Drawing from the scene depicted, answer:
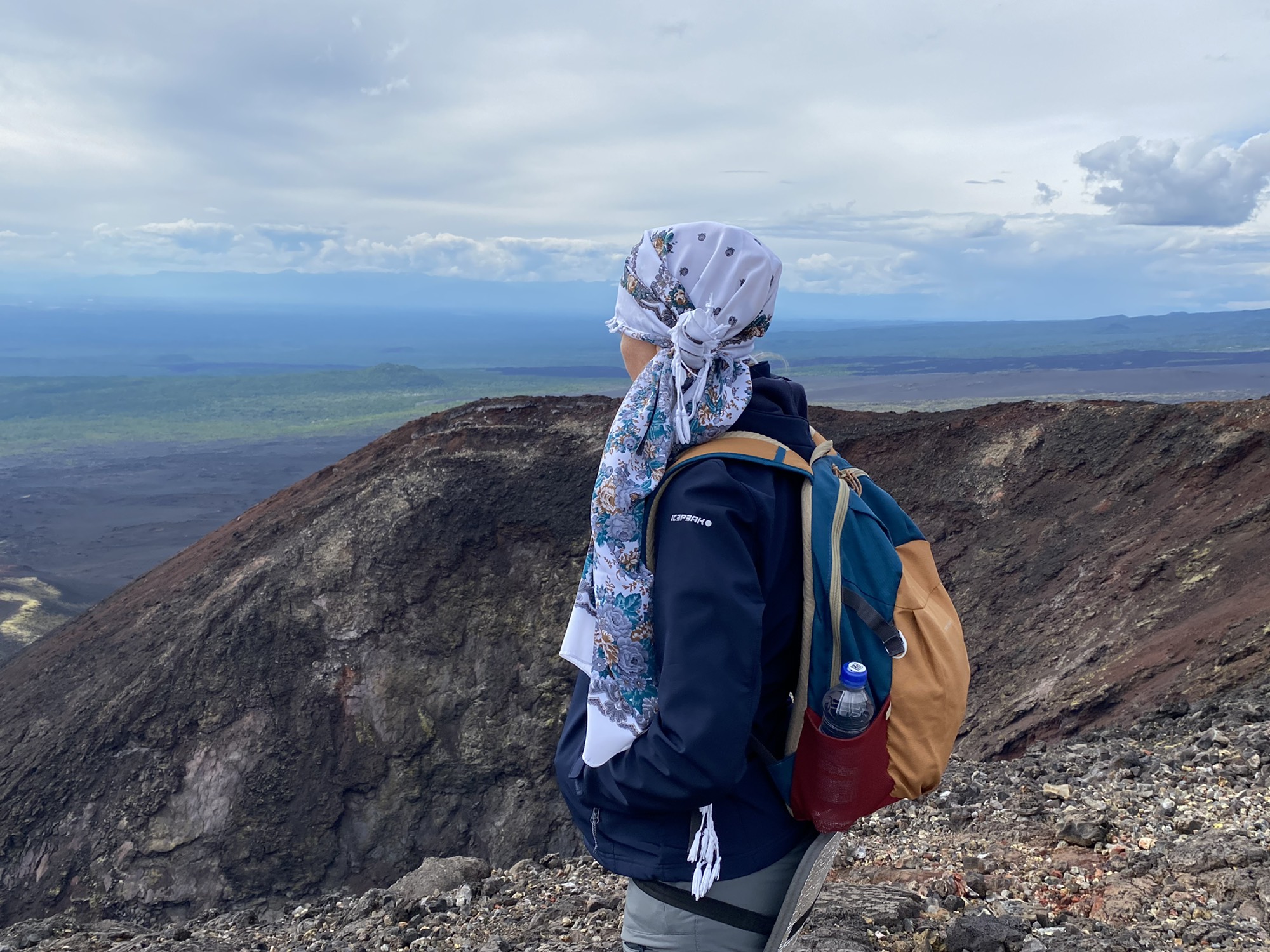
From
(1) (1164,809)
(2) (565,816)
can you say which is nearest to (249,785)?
(2) (565,816)

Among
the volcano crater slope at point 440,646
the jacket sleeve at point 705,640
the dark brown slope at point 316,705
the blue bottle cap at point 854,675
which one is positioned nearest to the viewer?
the jacket sleeve at point 705,640

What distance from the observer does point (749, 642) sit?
2.11 meters

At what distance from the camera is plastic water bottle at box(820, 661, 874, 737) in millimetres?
2256

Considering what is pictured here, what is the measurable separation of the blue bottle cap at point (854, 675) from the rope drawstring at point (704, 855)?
0.46m

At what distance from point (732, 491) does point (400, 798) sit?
1239 cm

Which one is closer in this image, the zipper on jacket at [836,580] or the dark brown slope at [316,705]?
the zipper on jacket at [836,580]

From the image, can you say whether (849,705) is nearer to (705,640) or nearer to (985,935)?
(705,640)

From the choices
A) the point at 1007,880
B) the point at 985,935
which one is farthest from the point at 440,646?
the point at 985,935

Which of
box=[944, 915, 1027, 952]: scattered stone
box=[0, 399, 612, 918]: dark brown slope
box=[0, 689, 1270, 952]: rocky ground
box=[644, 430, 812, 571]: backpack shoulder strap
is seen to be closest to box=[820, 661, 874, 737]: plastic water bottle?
box=[644, 430, 812, 571]: backpack shoulder strap

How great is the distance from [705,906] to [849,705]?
2.16 ft

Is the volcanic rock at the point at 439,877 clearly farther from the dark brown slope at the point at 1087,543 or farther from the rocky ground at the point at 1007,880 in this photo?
the dark brown slope at the point at 1087,543

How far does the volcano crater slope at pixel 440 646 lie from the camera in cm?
1158

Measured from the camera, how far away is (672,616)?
6.95 feet

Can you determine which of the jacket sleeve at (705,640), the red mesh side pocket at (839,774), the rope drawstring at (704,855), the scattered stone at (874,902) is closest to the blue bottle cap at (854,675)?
the red mesh side pocket at (839,774)
